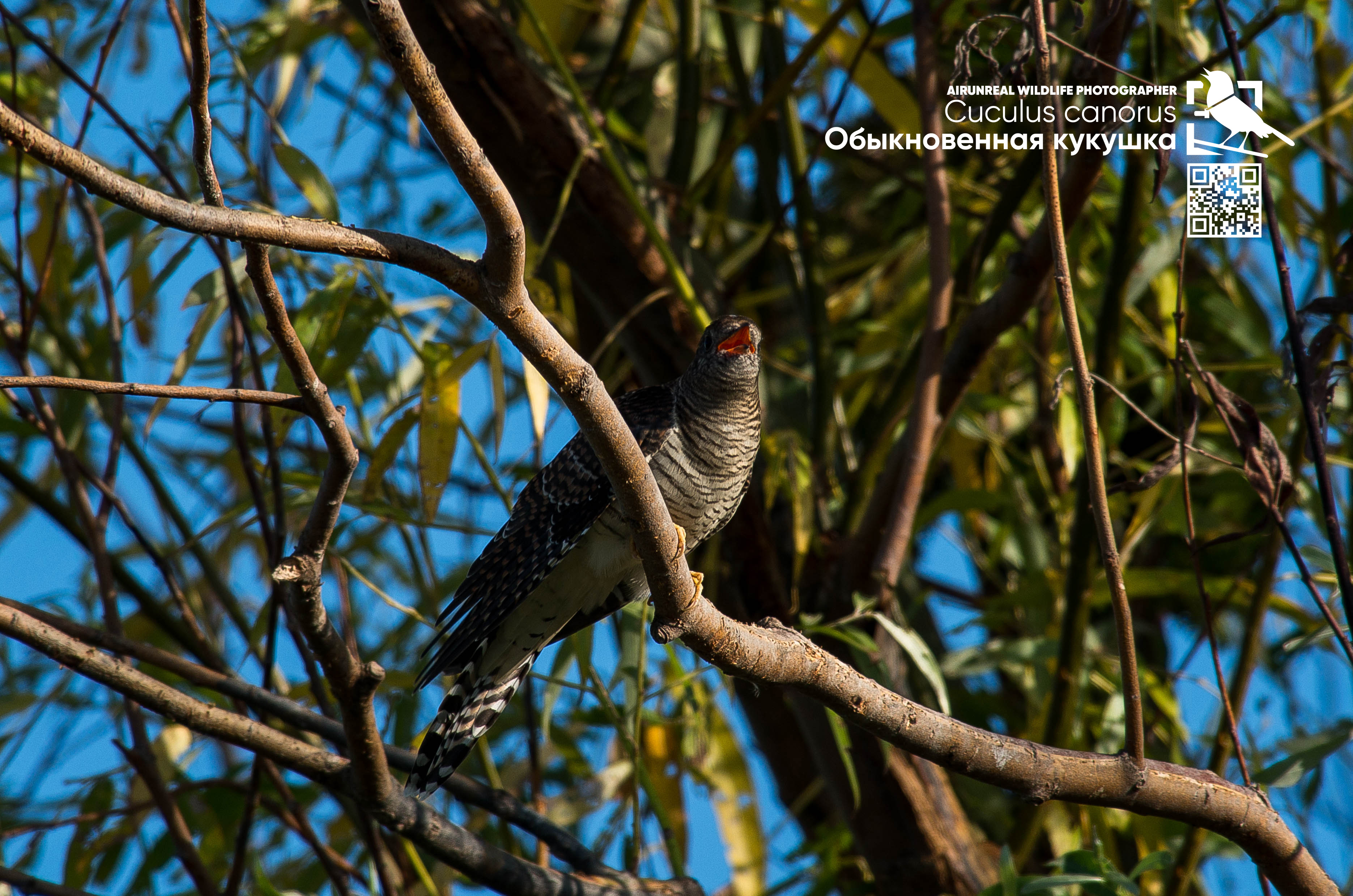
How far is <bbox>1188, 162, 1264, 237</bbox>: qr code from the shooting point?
93.6 inches

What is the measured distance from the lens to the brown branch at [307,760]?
1658 millimetres

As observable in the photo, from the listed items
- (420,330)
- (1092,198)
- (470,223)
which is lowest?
(420,330)

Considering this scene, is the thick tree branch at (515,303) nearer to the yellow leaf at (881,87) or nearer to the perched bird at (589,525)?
the perched bird at (589,525)

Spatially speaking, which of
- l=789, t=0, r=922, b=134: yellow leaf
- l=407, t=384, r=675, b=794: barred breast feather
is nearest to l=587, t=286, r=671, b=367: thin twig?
l=407, t=384, r=675, b=794: barred breast feather

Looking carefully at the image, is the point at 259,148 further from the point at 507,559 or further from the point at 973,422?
the point at 973,422

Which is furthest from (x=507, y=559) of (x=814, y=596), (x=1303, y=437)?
(x=1303, y=437)

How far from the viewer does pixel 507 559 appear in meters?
2.40

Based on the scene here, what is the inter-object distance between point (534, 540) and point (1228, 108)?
1.64m

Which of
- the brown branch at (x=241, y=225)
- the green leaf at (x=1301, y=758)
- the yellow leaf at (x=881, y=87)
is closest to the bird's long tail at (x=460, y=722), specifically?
the brown branch at (x=241, y=225)

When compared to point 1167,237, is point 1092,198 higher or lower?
higher

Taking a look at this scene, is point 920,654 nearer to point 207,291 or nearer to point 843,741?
point 843,741

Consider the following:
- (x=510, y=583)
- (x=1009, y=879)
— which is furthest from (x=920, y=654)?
(x=510, y=583)

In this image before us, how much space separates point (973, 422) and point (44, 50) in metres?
2.25

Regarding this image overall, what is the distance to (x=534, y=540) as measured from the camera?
7.91 ft
